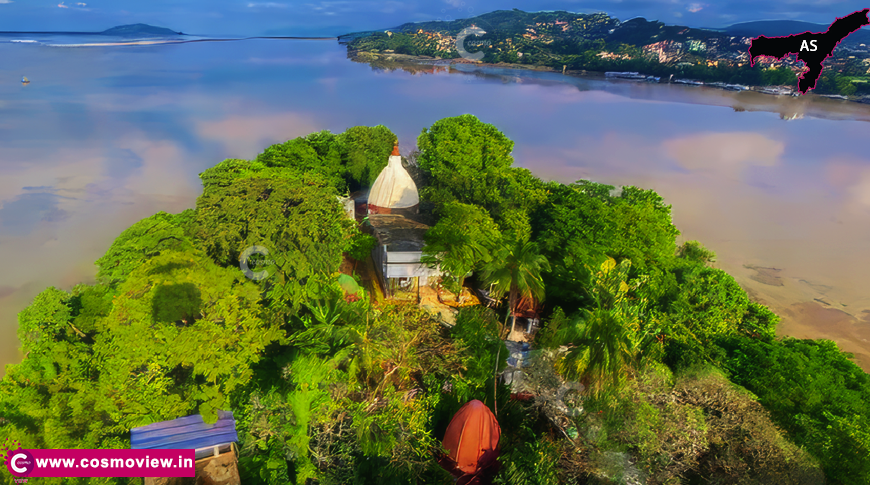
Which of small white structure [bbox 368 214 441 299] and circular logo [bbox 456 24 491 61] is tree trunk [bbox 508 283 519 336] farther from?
circular logo [bbox 456 24 491 61]

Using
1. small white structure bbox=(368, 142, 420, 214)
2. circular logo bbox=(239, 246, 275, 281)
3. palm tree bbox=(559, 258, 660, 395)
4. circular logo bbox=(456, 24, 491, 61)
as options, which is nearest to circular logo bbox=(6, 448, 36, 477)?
circular logo bbox=(239, 246, 275, 281)

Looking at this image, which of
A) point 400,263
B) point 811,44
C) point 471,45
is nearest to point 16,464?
point 400,263

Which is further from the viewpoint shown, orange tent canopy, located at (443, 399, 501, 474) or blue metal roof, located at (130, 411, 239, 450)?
blue metal roof, located at (130, 411, 239, 450)

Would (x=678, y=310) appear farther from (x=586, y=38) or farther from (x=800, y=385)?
(x=586, y=38)

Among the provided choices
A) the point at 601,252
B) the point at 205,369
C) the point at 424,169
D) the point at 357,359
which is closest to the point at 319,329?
the point at 357,359

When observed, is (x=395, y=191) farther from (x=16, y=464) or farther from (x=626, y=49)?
(x=626, y=49)
